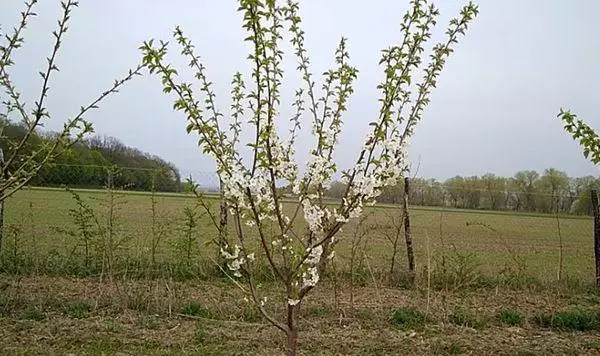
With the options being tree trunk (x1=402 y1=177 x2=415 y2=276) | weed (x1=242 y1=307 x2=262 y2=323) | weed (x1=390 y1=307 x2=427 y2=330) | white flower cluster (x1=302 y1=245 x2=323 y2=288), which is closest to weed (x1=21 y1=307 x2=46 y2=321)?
weed (x1=242 y1=307 x2=262 y2=323)

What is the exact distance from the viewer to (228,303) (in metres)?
6.12

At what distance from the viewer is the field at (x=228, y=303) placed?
196 inches

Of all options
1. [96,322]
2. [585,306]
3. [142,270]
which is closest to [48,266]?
[142,270]

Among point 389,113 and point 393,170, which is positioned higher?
point 389,113

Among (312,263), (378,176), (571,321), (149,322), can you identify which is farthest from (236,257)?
(571,321)

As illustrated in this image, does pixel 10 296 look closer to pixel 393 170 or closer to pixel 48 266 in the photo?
pixel 48 266

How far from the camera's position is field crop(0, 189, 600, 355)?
4984 millimetres

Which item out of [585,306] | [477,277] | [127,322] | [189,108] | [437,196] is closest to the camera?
[189,108]

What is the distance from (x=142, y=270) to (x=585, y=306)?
6091 mm

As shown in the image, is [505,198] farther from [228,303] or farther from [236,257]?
[236,257]

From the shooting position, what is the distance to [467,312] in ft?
20.2

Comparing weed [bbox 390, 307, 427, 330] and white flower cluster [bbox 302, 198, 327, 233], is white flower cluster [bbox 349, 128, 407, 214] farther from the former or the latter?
weed [bbox 390, 307, 427, 330]

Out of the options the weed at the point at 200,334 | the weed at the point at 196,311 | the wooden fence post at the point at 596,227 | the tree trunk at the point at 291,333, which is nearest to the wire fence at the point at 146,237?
the wooden fence post at the point at 596,227

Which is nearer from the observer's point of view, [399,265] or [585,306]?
[585,306]
